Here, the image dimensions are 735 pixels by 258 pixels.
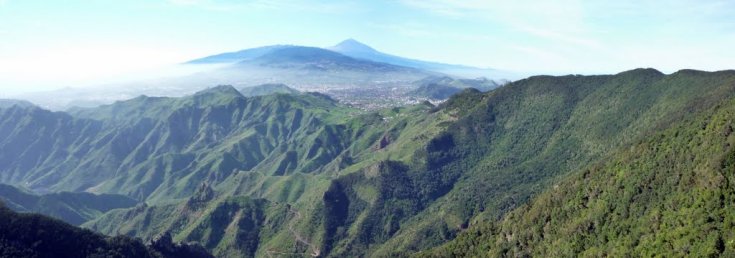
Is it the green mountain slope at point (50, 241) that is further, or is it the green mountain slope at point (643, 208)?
the green mountain slope at point (50, 241)

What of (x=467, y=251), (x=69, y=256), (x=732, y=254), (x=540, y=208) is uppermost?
(x=732, y=254)

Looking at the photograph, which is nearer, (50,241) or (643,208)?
(643,208)

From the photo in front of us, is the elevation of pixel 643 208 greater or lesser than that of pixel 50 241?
greater

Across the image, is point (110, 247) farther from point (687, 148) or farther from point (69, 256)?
point (687, 148)

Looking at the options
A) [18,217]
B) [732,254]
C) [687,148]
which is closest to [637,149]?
[687,148]

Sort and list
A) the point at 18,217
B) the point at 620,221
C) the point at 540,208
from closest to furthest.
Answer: the point at 620,221, the point at 540,208, the point at 18,217
